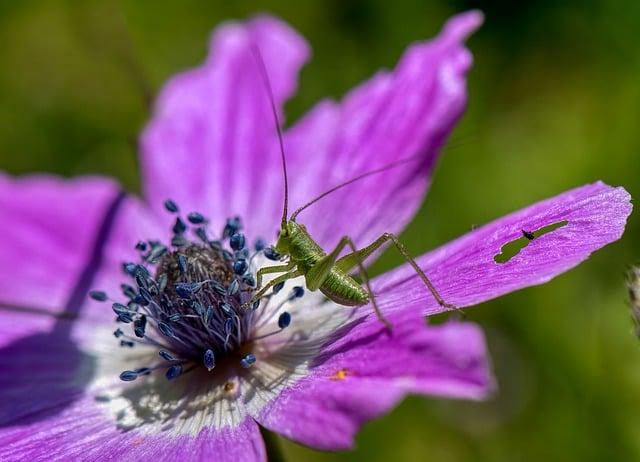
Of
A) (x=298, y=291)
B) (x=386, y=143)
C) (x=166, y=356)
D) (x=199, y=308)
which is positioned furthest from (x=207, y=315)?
(x=386, y=143)

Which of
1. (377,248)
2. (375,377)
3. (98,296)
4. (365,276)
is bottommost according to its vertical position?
(375,377)

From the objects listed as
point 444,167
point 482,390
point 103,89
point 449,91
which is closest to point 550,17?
point 444,167

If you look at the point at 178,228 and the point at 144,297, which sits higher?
the point at 178,228

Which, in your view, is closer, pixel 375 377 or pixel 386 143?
pixel 375 377

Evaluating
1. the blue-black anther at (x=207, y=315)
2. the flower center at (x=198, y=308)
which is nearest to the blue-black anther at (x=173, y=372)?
the flower center at (x=198, y=308)

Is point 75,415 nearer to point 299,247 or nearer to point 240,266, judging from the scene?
point 240,266

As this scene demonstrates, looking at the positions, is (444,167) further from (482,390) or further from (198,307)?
(482,390)

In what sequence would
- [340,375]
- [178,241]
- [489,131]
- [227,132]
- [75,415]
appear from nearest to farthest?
[340,375] → [75,415] → [178,241] → [227,132] → [489,131]
